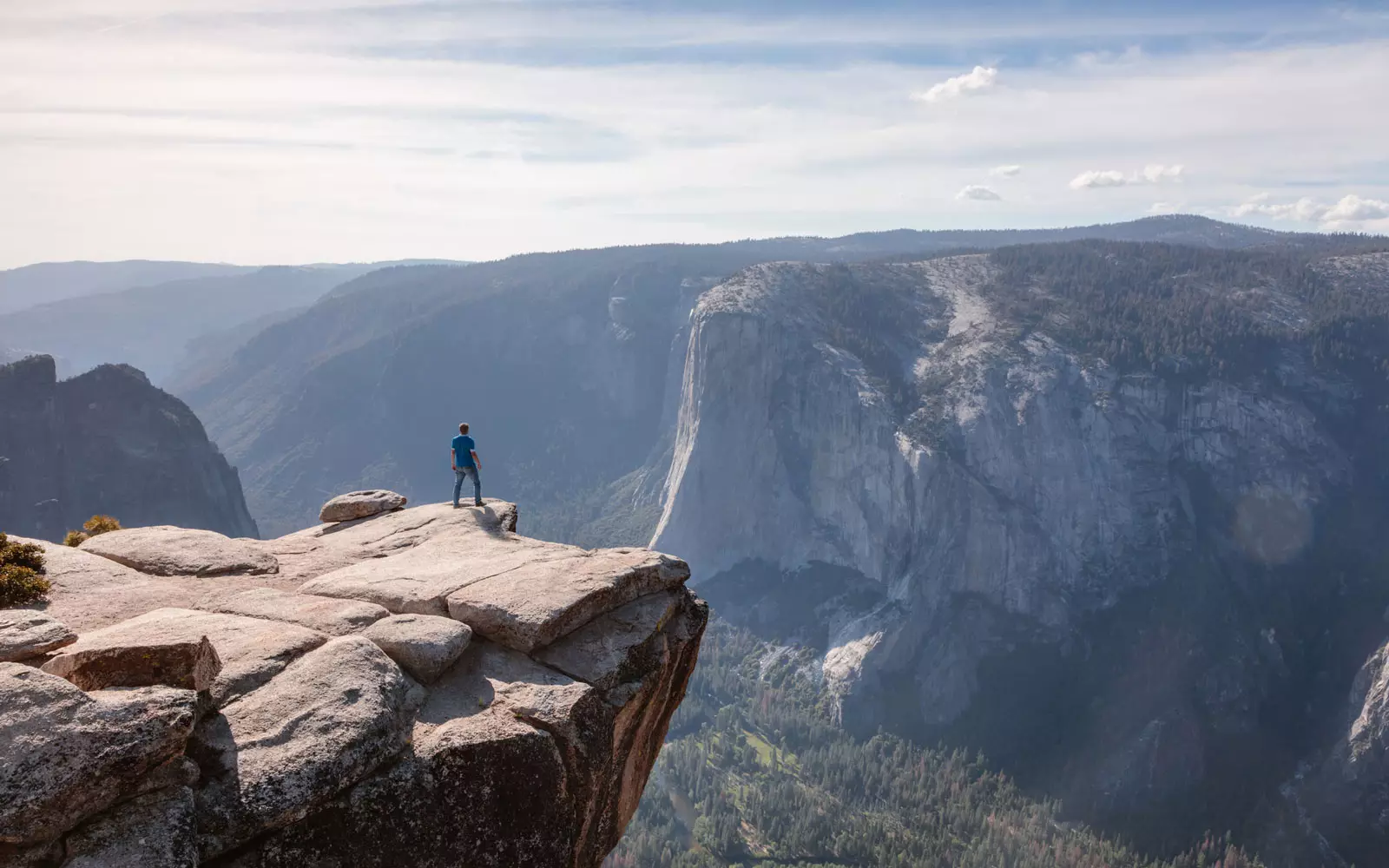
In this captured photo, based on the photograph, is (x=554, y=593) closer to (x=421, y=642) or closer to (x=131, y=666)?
(x=421, y=642)

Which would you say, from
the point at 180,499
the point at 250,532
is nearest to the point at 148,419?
the point at 180,499

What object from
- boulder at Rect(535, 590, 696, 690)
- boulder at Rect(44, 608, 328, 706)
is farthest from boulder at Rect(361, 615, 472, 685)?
boulder at Rect(535, 590, 696, 690)

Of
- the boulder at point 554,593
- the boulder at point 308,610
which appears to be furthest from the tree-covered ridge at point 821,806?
the boulder at point 308,610

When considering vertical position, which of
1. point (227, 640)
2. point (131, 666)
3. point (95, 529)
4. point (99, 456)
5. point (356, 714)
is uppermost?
point (131, 666)

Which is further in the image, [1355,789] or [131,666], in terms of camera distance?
[1355,789]

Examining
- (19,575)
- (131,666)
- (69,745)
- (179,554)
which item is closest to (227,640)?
(131,666)
